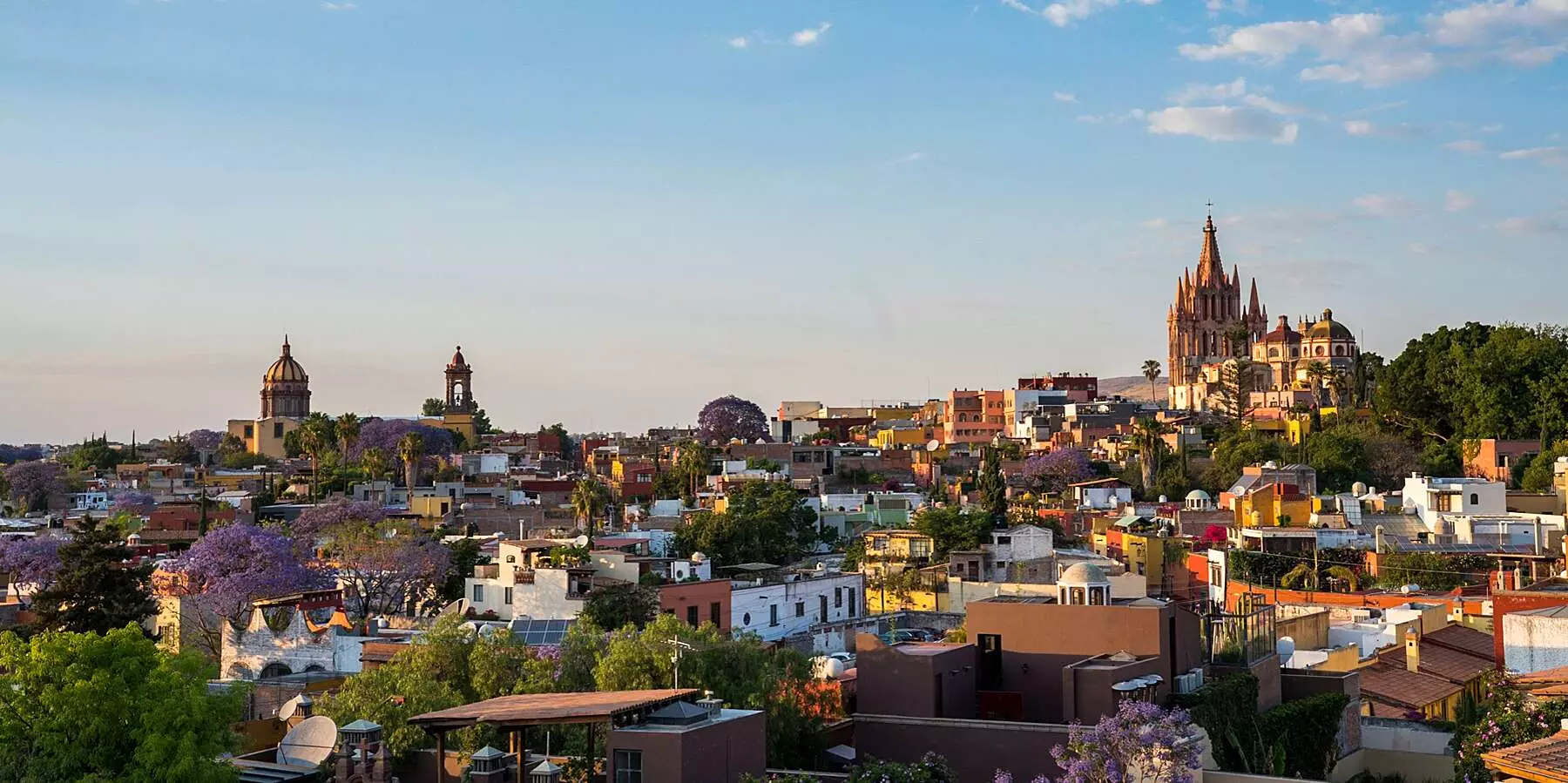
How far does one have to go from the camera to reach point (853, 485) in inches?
2827

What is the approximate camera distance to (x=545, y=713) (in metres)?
17.5

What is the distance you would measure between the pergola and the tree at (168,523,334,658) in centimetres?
1868

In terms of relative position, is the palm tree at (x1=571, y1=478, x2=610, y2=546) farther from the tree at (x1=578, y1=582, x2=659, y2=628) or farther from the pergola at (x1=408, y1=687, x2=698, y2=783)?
the pergola at (x1=408, y1=687, x2=698, y2=783)

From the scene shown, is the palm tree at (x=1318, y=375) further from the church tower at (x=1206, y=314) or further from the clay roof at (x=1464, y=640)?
the clay roof at (x=1464, y=640)

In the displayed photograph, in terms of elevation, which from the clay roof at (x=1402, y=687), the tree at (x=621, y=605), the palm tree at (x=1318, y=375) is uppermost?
the palm tree at (x=1318, y=375)

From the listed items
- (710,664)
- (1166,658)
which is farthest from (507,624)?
(1166,658)

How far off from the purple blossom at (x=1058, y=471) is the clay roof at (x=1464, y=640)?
1460 inches

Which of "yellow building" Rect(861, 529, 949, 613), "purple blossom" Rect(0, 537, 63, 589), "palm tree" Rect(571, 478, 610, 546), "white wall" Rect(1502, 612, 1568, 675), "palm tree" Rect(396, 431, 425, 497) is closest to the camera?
"white wall" Rect(1502, 612, 1568, 675)

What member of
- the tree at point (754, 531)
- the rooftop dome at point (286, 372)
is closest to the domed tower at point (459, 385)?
the rooftop dome at point (286, 372)

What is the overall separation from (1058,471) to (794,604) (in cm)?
3423

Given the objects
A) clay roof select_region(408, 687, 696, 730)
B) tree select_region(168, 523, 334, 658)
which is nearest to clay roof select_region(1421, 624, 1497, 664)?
clay roof select_region(408, 687, 696, 730)

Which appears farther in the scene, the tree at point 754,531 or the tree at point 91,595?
the tree at point 754,531

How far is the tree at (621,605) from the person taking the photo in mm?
32812

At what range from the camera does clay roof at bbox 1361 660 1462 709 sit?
26.9 m
